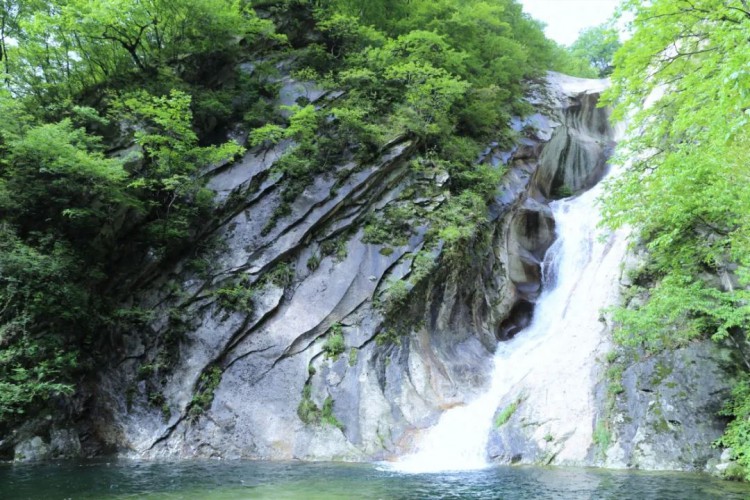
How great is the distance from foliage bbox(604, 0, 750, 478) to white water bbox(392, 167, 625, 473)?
1659 mm

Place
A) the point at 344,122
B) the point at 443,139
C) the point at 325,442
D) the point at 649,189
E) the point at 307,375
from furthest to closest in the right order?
the point at 443,139
the point at 344,122
the point at 307,375
the point at 325,442
the point at 649,189

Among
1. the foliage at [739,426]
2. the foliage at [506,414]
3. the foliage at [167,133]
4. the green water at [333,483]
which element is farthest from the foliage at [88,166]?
the foliage at [739,426]

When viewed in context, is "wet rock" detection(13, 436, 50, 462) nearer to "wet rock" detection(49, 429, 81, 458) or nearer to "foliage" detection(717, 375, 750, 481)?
"wet rock" detection(49, 429, 81, 458)

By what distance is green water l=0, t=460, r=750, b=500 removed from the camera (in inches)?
328

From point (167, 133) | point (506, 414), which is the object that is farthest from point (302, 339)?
point (167, 133)

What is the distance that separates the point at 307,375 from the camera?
566 inches

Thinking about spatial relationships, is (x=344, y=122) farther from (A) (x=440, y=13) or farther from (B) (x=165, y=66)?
(A) (x=440, y=13)

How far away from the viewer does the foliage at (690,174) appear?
7.40 m

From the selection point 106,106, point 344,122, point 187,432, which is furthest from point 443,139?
point 187,432

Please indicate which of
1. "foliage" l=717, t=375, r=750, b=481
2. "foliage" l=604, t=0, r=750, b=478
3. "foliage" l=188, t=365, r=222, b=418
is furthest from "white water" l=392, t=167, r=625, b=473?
"foliage" l=188, t=365, r=222, b=418

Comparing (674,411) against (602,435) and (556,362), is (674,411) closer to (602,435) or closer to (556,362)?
(602,435)

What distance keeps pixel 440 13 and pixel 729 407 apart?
21103 mm

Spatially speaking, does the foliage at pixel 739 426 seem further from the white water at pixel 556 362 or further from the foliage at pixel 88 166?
the foliage at pixel 88 166

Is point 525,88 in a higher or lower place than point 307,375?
higher
